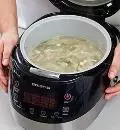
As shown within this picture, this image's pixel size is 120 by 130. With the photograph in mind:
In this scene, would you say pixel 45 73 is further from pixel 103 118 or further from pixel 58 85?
pixel 103 118

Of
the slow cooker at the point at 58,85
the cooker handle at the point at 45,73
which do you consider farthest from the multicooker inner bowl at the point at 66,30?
the cooker handle at the point at 45,73

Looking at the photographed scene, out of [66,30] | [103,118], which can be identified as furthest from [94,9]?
[103,118]

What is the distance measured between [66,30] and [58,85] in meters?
0.32

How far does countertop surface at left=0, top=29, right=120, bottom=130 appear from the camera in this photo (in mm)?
1167

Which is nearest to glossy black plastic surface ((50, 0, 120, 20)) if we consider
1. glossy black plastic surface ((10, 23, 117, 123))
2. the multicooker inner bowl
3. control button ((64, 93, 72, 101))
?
the multicooker inner bowl

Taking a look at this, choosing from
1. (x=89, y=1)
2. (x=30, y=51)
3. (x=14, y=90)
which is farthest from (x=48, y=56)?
(x=89, y=1)

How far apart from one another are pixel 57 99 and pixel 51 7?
1.97ft

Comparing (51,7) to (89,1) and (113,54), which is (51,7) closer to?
(89,1)

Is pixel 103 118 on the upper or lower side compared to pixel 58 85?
lower

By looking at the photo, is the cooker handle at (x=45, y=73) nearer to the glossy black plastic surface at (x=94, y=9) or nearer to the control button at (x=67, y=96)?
the control button at (x=67, y=96)

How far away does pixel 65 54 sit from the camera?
3.71 ft

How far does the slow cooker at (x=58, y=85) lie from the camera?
37.1 inches

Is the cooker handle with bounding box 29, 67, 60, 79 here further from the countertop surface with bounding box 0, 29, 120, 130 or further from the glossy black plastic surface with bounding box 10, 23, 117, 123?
the countertop surface with bounding box 0, 29, 120, 130

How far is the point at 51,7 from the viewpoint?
1.46 metres
